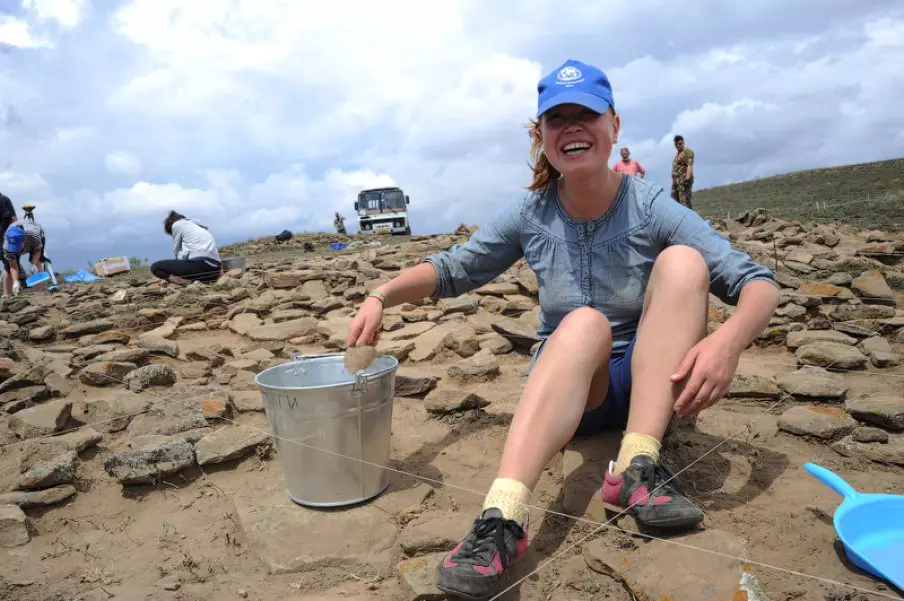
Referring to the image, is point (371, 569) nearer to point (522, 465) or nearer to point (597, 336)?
point (522, 465)

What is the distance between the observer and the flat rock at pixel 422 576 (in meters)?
1.70

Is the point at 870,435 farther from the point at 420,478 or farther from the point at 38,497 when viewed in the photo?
the point at 38,497

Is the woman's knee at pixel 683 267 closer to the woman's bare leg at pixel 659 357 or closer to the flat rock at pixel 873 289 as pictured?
the woman's bare leg at pixel 659 357

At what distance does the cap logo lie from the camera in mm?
1982

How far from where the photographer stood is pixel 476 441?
2.82 metres

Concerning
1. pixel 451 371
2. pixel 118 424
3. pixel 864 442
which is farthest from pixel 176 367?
pixel 864 442

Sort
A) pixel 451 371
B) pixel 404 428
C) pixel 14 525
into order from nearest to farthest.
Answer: pixel 14 525
pixel 404 428
pixel 451 371

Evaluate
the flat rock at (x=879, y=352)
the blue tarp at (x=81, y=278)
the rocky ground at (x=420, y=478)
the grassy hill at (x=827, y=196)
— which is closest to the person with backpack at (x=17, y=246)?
the blue tarp at (x=81, y=278)

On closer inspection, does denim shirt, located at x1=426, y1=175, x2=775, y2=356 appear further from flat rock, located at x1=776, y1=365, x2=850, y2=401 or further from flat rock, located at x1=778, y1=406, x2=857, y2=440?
flat rock, located at x1=776, y1=365, x2=850, y2=401

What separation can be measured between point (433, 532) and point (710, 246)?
126 cm

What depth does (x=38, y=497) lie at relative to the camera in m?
2.47

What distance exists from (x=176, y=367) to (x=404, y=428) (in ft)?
7.42

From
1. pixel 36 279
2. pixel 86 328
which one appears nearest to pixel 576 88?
pixel 86 328

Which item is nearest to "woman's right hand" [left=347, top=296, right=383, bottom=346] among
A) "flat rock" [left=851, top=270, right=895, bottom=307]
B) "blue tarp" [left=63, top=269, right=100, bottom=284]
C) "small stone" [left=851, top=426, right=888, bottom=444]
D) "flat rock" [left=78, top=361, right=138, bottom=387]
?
"small stone" [left=851, top=426, right=888, bottom=444]
